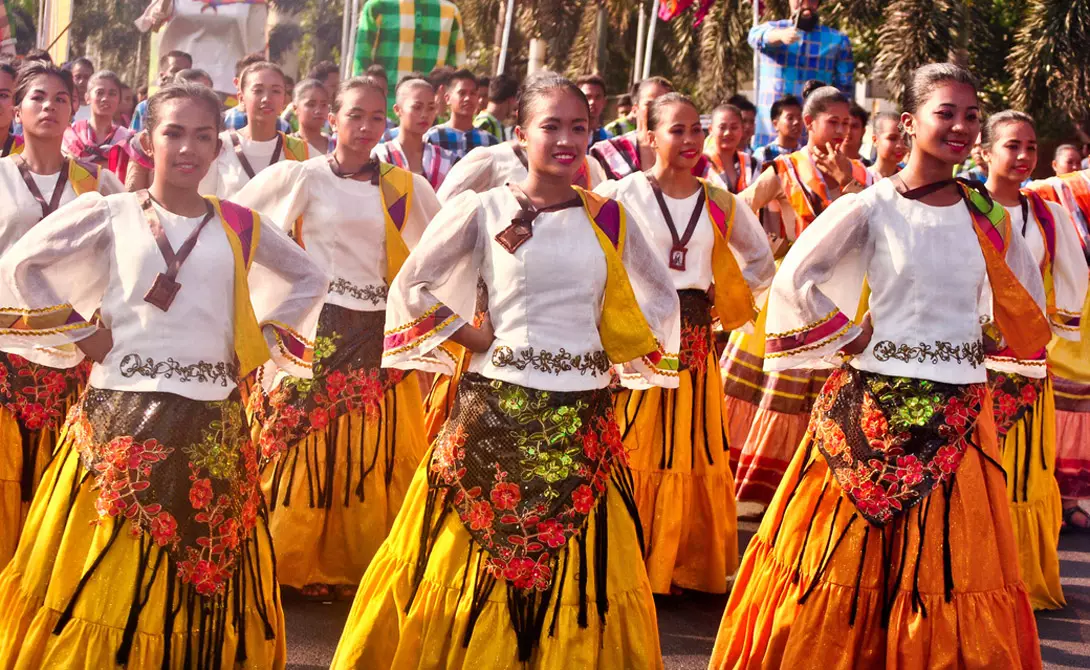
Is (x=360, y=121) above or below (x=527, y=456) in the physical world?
above

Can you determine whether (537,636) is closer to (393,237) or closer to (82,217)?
(82,217)

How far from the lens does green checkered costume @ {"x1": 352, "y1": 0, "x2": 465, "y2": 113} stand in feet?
46.3

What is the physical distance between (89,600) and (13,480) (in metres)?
1.80

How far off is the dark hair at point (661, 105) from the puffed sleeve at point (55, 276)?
9.57 ft

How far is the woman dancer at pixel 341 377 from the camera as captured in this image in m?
7.24

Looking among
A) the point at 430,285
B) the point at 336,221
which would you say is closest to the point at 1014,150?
the point at 336,221

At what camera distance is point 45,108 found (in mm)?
6859

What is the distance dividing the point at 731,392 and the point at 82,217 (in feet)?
16.5

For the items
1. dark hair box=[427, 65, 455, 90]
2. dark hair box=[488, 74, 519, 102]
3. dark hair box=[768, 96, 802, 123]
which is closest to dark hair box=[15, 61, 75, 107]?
dark hair box=[427, 65, 455, 90]

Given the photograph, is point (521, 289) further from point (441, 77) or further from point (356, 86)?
point (441, 77)

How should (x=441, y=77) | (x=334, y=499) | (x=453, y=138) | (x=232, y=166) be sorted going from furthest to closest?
(x=441, y=77), (x=453, y=138), (x=232, y=166), (x=334, y=499)

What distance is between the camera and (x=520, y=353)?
5.36 meters

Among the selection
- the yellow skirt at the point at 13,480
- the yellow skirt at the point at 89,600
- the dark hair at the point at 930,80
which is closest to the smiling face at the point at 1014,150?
the dark hair at the point at 930,80

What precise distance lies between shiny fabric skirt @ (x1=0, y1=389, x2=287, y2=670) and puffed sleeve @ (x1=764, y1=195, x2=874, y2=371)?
1968 mm
